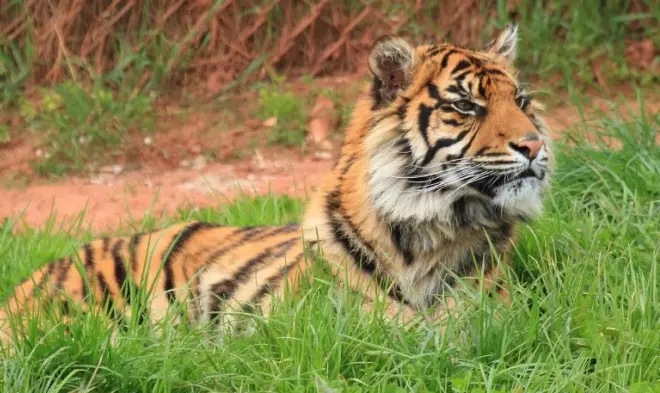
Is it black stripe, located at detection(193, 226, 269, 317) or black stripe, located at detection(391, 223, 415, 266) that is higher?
black stripe, located at detection(391, 223, 415, 266)

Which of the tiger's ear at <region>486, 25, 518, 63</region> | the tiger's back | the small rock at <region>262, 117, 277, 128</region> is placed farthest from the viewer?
the small rock at <region>262, 117, 277, 128</region>

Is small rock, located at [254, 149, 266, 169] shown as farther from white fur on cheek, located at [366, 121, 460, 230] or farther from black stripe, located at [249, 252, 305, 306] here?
white fur on cheek, located at [366, 121, 460, 230]

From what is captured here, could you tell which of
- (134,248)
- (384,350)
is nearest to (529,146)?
(384,350)

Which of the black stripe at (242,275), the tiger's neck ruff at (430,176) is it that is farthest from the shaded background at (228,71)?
the tiger's neck ruff at (430,176)

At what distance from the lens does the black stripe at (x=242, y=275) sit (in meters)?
3.99

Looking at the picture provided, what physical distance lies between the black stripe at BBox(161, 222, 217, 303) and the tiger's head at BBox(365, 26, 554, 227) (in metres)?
0.91

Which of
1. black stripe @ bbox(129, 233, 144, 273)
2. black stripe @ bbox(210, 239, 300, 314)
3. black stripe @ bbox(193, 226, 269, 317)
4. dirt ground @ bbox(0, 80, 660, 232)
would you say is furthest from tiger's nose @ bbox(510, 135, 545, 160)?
dirt ground @ bbox(0, 80, 660, 232)

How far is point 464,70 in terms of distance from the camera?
372cm

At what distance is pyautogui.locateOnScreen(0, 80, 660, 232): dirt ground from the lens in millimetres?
6055

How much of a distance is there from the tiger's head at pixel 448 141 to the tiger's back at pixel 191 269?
44 centimetres

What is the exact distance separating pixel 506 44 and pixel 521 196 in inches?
27.5

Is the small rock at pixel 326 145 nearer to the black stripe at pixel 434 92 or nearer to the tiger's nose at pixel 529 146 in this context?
the black stripe at pixel 434 92

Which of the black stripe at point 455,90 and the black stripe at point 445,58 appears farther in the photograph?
the black stripe at point 445,58

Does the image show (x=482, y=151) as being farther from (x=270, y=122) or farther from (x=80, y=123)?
(x=80, y=123)
